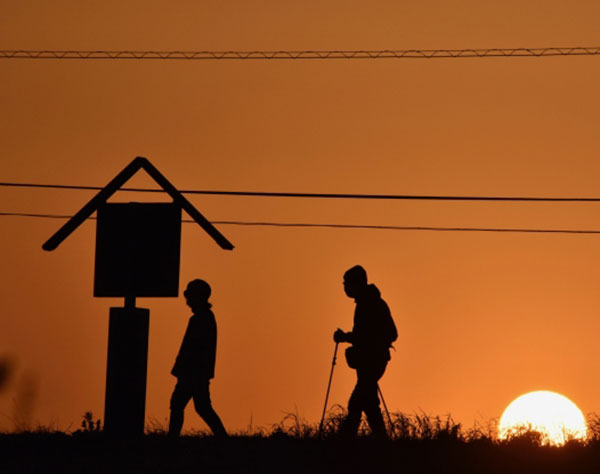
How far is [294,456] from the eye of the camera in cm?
1001

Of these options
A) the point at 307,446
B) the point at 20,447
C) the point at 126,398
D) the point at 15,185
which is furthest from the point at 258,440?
the point at 15,185

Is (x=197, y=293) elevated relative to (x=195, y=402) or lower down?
elevated

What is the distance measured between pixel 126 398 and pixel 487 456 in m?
3.71

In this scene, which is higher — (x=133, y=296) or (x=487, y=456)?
(x=133, y=296)

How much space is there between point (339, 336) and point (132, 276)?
2.16 m

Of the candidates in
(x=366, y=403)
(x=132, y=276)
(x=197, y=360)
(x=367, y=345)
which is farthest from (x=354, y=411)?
(x=132, y=276)

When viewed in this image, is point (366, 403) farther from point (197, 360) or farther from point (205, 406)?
point (197, 360)

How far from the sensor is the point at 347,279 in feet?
A: 36.9

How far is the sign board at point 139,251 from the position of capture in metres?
11.5

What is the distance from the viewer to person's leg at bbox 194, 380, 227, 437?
11688mm

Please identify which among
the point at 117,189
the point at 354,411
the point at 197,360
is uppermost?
the point at 117,189

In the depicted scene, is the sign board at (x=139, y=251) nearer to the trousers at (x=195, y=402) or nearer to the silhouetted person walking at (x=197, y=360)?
the silhouetted person walking at (x=197, y=360)

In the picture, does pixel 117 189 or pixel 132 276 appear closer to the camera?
pixel 132 276

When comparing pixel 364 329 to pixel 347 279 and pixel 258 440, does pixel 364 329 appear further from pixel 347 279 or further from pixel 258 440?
pixel 258 440
